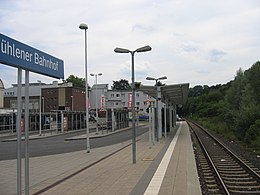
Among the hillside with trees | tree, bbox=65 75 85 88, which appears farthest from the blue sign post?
tree, bbox=65 75 85 88

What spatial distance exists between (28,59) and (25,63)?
127mm

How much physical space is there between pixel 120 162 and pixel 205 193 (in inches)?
231

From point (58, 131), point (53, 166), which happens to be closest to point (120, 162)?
point (53, 166)

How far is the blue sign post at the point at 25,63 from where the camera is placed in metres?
5.49

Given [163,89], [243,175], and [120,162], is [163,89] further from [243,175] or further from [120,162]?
[243,175]

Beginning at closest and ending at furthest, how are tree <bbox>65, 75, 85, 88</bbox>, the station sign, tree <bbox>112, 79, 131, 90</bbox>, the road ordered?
1. the station sign
2. the road
3. tree <bbox>65, 75, 85, 88</bbox>
4. tree <bbox>112, 79, 131, 90</bbox>

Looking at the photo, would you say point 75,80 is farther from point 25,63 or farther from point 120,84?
point 25,63

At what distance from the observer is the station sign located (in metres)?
5.45

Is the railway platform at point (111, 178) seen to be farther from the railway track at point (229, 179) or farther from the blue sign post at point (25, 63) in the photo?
the blue sign post at point (25, 63)

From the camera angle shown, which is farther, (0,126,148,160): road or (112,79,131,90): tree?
(112,79,131,90): tree

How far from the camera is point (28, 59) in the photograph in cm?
608

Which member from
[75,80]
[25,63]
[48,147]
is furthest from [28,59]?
[75,80]

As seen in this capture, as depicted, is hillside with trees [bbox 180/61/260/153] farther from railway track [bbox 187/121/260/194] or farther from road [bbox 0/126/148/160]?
road [bbox 0/126/148/160]

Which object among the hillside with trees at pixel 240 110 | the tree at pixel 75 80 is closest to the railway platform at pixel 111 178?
the hillside with trees at pixel 240 110
